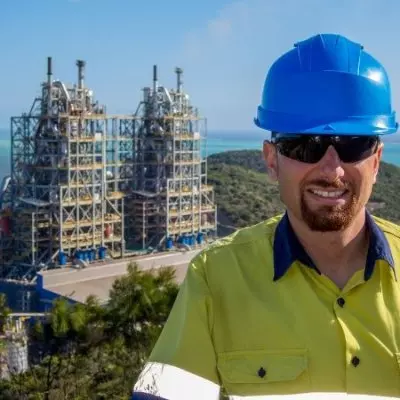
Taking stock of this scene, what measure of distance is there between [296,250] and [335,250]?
0.33 feet

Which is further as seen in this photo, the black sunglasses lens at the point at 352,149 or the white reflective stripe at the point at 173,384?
the black sunglasses lens at the point at 352,149

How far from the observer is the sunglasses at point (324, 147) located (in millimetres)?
1604

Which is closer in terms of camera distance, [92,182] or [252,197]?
[92,182]

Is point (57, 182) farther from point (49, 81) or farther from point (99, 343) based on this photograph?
point (99, 343)

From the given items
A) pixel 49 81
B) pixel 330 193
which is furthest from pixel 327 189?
pixel 49 81

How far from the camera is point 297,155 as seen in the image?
1628mm

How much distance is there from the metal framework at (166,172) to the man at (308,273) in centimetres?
2219

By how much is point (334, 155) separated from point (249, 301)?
370 millimetres

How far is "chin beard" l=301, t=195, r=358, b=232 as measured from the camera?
1.62 m

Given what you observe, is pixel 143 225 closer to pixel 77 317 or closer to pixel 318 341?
pixel 77 317

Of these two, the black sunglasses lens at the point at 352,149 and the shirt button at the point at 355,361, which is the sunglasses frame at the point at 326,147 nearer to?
the black sunglasses lens at the point at 352,149

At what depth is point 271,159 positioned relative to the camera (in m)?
1.75

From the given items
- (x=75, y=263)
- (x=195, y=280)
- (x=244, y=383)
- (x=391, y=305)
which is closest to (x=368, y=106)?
(x=391, y=305)

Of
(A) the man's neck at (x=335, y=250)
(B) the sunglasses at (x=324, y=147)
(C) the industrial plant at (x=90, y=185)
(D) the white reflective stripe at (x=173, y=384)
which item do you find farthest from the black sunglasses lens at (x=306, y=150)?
(C) the industrial plant at (x=90, y=185)
